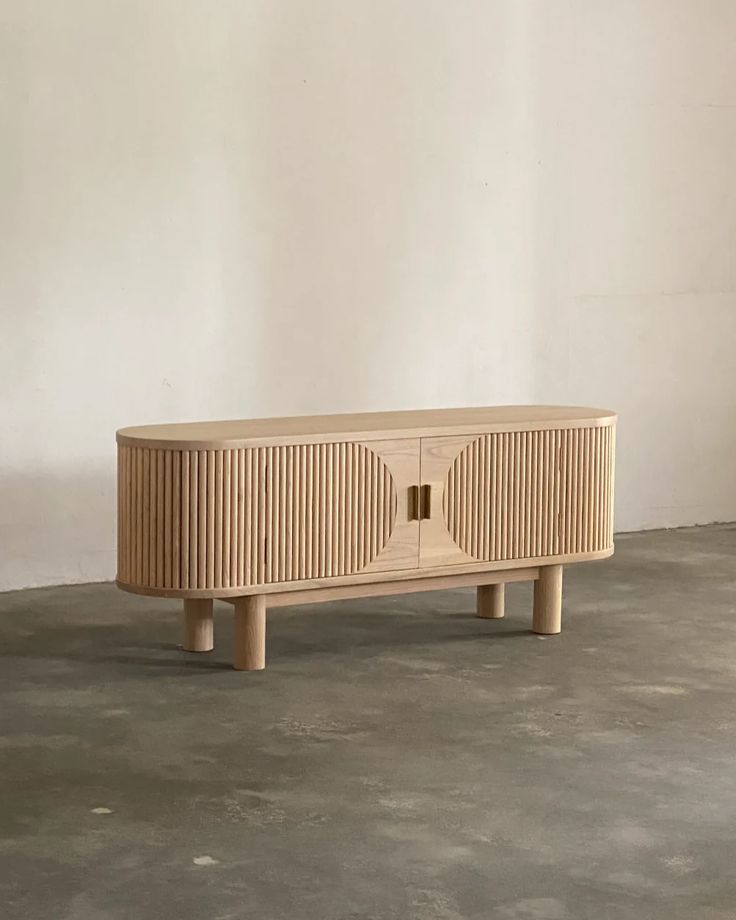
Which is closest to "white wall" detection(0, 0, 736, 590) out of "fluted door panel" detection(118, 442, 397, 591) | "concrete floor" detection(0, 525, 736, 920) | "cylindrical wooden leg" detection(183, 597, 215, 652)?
"concrete floor" detection(0, 525, 736, 920)

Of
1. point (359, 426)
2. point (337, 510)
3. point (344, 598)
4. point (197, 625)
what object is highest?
point (359, 426)

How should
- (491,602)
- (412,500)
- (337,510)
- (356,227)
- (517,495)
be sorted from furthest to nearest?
(356,227)
(491,602)
(517,495)
(412,500)
(337,510)

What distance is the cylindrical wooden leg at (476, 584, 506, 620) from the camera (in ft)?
16.3

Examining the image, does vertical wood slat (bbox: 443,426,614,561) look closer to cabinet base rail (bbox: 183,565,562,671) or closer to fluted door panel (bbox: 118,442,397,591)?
cabinet base rail (bbox: 183,565,562,671)

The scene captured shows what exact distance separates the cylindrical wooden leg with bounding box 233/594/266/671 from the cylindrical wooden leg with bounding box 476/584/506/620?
3.18 ft

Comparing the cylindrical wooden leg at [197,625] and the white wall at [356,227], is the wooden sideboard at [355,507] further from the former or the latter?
the white wall at [356,227]

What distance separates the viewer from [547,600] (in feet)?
15.6

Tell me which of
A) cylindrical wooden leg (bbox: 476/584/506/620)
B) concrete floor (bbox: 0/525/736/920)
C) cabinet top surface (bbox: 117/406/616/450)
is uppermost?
cabinet top surface (bbox: 117/406/616/450)

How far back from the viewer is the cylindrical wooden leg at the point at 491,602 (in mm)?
4973

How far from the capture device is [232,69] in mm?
5492

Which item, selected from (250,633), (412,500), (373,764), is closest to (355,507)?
(412,500)

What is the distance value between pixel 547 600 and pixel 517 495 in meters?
0.35

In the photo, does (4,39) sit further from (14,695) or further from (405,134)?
(14,695)

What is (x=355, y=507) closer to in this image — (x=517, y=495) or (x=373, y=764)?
(x=517, y=495)
